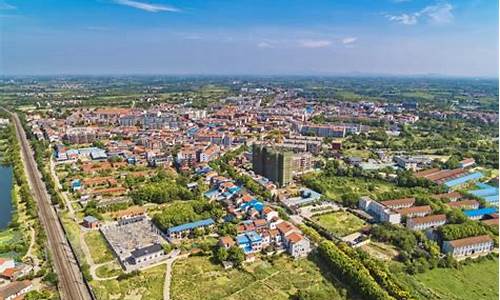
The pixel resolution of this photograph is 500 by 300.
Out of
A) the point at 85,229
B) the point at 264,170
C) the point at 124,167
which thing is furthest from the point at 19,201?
the point at 264,170

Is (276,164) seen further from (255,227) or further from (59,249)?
(59,249)

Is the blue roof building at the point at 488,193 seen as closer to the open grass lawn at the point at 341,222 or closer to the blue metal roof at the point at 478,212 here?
the blue metal roof at the point at 478,212

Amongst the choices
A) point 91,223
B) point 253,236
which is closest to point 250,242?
point 253,236

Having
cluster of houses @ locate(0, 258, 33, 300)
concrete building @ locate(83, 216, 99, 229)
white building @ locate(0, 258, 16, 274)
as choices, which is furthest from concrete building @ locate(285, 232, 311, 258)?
white building @ locate(0, 258, 16, 274)

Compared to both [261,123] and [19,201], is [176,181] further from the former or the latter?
[261,123]

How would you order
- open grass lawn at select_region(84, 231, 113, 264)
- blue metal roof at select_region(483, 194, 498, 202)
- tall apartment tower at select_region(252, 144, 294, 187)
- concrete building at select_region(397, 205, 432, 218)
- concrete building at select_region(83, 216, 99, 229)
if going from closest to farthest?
1. open grass lawn at select_region(84, 231, 113, 264)
2. concrete building at select_region(83, 216, 99, 229)
3. concrete building at select_region(397, 205, 432, 218)
4. blue metal roof at select_region(483, 194, 498, 202)
5. tall apartment tower at select_region(252, 144, 294, 187)

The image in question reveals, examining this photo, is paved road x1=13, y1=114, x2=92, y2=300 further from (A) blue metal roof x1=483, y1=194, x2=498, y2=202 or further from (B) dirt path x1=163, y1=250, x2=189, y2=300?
(A) blue metal roof x1=483, y1=194, x2=498, y2=202

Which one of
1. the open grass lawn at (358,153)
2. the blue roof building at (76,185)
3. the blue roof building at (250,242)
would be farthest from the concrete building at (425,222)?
the blue roof building at (76,185)
